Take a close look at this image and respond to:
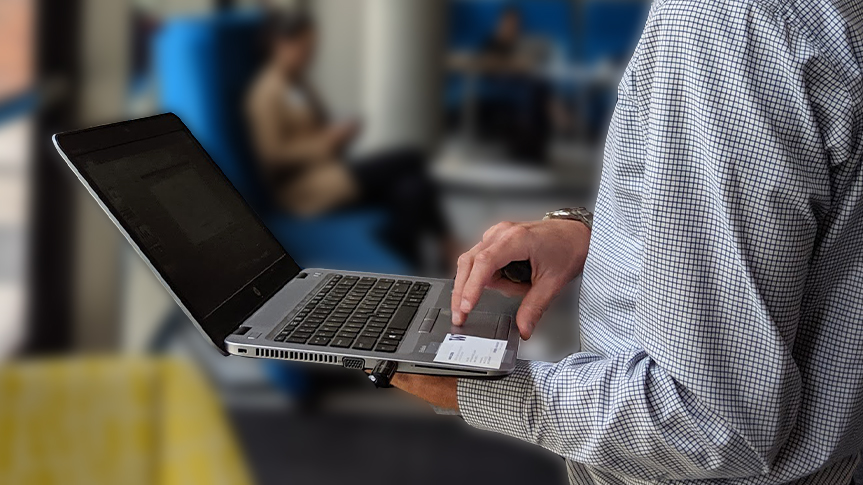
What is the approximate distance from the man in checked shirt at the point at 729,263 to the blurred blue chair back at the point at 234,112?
1.06 m

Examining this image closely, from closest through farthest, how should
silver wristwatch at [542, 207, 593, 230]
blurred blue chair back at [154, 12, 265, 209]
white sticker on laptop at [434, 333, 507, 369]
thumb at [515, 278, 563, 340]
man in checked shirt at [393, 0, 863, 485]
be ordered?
man in checked shirt at [393, 0, 863, 485], white sticker on laptop at [434, 333, 507, 369], thumb at [515, 278, 563, 340], silver wristwatch at [542, 207, 593, 230], blurred blue chair back at [154, 12, 265, 209]

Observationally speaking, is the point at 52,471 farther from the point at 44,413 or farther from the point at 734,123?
the point at 734,123

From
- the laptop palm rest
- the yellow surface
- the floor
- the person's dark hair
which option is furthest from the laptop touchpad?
the floor

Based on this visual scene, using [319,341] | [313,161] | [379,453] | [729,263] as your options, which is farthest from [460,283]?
[379,453]

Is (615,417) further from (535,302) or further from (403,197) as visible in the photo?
(403,197)

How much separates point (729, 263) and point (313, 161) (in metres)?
1.21

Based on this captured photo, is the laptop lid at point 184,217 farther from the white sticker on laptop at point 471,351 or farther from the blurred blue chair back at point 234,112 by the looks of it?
the blurred blue chair back at point 234,112

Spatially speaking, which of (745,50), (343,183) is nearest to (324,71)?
(343,183)

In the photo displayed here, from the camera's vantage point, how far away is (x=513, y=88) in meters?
1.54

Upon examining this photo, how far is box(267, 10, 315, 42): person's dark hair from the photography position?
159cm

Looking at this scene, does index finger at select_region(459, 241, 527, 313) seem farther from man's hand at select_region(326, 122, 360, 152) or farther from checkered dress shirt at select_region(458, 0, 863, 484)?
man's hand at select_region(326, 122, 360, 152)

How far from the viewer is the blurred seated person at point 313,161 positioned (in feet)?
5.24

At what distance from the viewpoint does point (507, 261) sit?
77 centimetres

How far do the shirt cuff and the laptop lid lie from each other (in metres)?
0.20
